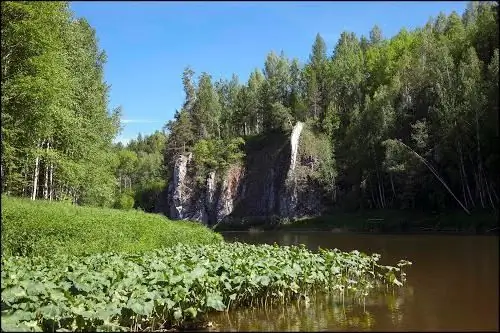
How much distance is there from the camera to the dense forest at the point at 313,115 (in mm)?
20781

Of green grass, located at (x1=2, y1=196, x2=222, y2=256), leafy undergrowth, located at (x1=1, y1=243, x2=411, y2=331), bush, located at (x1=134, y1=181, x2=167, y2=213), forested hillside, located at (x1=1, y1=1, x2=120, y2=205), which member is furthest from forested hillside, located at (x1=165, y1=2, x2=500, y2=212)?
forested hillside, located at (x1=1, y1=1, x2=120, y2=205)

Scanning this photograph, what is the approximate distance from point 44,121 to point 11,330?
15785 millimetres

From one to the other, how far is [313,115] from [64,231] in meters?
74.2

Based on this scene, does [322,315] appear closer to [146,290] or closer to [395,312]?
[395,312]

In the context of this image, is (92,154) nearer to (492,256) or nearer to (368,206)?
(492,256)

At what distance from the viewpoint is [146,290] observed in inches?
377

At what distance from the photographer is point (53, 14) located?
21.8 m

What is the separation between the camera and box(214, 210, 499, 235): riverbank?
40750 mm

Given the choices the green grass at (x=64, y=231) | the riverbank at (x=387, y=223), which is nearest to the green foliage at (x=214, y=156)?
the riverbank at (x=387, y=223)

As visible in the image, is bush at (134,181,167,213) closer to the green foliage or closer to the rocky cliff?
the rocky cliff

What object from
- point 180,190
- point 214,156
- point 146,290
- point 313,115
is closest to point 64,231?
point 146,290

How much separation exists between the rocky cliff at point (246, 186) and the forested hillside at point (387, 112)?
11.9 ft

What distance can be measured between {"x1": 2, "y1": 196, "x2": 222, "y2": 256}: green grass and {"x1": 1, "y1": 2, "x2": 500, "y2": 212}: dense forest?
445 cm

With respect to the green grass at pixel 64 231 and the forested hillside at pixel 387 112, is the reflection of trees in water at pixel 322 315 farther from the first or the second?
the green grass at pixel 64 231
